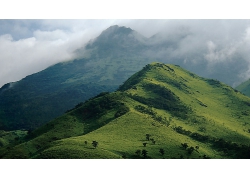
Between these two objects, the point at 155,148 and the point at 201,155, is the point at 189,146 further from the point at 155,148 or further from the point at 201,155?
the point at 155,148

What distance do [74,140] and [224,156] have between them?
94.9 m

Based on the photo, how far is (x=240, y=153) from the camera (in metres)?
191

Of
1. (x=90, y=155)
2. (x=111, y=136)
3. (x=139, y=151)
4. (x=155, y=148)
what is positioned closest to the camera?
(x=90, y=155)

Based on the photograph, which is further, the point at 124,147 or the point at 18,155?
the point at 18,155

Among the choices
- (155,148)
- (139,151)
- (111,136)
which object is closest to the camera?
(139,151)

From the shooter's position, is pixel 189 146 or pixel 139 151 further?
pixel 189 146

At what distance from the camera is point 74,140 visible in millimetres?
175875

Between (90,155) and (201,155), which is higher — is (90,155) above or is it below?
above

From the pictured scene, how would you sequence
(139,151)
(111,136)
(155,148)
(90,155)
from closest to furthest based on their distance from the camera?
(90,155) → (139,151) → (155,148) → (111,136)

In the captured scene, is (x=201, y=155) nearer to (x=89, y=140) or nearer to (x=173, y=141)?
(x=173, y=141)

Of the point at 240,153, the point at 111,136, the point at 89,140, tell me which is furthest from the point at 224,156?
the point at 89,140

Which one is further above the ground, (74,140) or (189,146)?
(74,140)

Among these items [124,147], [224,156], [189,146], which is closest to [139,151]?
[124,147]

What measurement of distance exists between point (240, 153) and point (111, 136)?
3168 inches
